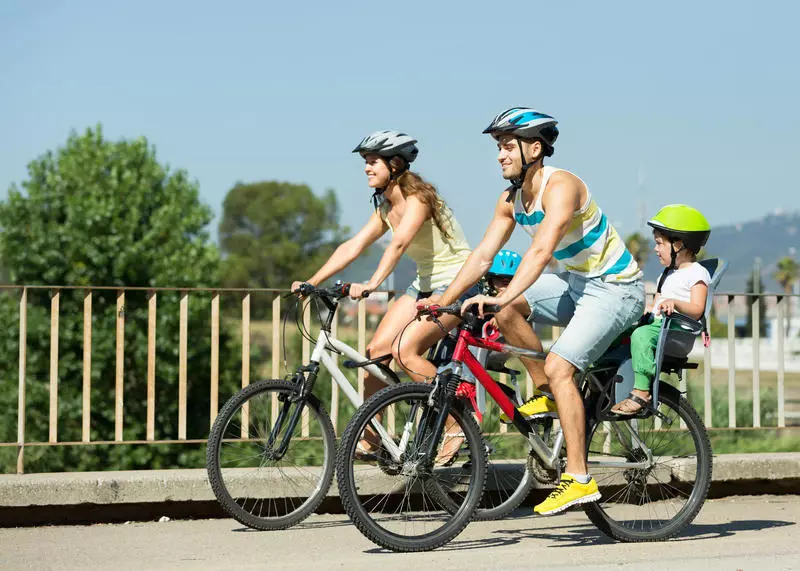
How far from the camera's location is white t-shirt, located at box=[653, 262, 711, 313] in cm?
561

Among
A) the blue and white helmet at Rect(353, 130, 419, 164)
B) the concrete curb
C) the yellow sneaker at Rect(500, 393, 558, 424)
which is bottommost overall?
the concrete curb

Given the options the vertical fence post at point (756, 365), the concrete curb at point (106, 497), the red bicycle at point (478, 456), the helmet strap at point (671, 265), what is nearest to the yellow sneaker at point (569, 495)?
the red bicycle at point (478, 456)

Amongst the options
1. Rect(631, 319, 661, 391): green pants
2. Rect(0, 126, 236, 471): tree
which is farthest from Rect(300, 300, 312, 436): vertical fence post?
Rect(0, 126, 236, 471): tree

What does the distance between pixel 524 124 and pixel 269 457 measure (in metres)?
1.93

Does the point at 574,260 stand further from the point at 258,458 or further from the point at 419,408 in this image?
the point at 258,458

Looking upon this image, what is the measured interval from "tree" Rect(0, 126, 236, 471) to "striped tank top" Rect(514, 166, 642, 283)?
79.5 feet

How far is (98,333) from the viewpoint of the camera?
3158 cm

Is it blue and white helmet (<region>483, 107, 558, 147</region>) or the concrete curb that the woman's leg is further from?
blue and white helmet (<region>483, 107, 558, 147</region>)

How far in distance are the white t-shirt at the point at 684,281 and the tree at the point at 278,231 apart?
347ft

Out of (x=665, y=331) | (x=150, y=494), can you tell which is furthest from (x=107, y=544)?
(x=665, y=331)

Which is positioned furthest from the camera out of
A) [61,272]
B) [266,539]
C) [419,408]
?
[61,272]

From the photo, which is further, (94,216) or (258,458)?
(94,216)

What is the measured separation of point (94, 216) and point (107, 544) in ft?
111

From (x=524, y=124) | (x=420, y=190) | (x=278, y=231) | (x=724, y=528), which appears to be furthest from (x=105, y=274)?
(x=278, y=231)
